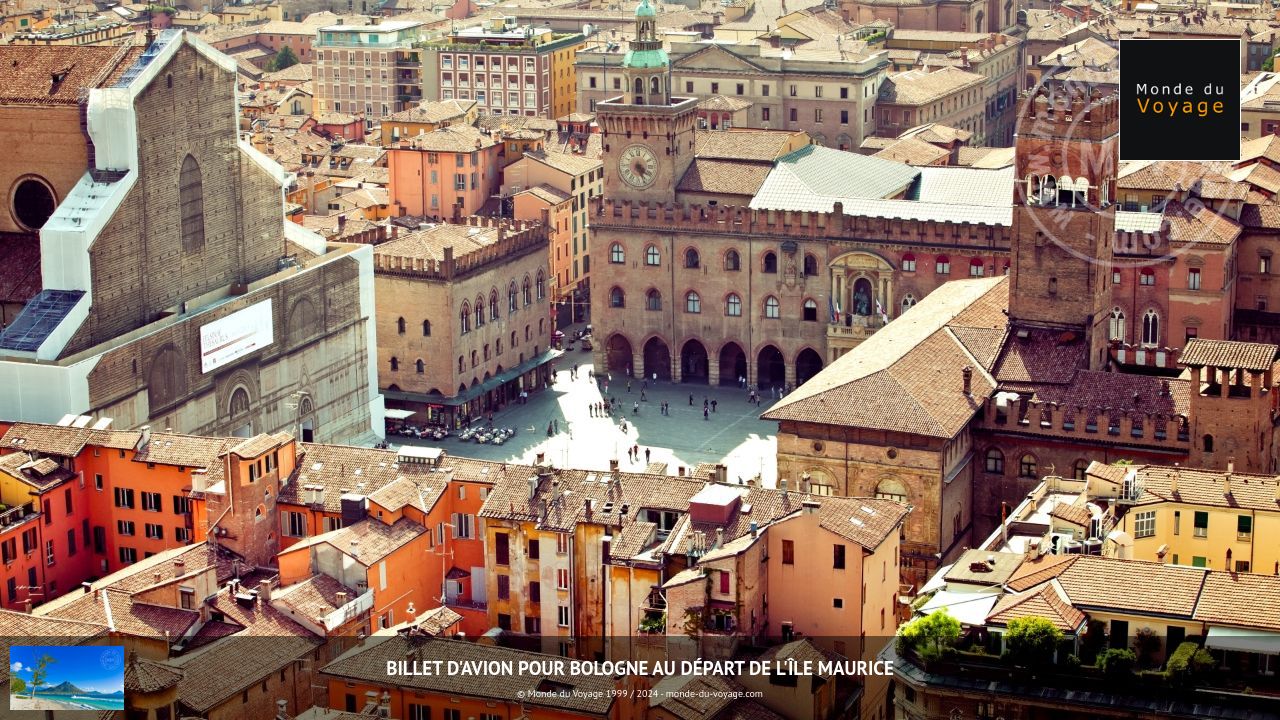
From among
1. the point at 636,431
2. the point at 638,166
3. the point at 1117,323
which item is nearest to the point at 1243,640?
the point at 1117,323

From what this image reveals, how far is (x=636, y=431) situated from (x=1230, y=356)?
31.3m

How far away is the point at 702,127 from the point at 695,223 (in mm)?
23990

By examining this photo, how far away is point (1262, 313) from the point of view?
90.9 m

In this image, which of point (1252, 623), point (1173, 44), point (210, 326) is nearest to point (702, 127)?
point (210, 326)

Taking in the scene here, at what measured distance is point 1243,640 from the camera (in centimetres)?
5059

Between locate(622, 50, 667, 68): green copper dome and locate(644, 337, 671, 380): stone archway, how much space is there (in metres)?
12.9

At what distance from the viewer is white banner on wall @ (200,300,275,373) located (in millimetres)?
Result: 82312

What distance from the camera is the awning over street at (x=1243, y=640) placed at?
5038 cm

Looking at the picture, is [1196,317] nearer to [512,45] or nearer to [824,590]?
[824,590]

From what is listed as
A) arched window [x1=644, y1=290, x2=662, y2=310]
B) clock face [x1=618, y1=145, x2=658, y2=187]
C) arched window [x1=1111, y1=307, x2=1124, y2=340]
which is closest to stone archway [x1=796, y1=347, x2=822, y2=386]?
arched window [x1=644, y1=290, x2=662, y2=310]

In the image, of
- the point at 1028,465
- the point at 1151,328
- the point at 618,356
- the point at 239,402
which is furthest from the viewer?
the point at 618,356

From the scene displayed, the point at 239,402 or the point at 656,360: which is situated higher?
the point at 239,402

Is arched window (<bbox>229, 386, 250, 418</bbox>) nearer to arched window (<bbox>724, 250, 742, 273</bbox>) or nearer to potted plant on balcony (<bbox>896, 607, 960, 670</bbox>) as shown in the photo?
arched window (<bbox>724, 250, 742, 273</bbox>)

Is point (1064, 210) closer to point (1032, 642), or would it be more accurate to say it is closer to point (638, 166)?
point (1032, 642)
